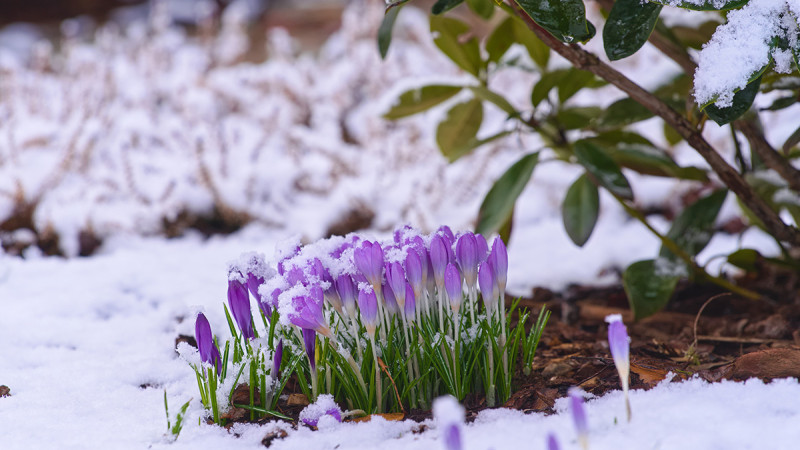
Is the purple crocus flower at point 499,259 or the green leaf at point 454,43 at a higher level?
the green leaf at point 454,43

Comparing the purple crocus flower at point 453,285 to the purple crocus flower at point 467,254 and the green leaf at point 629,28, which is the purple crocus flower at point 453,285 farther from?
the green leaf at point 629,28

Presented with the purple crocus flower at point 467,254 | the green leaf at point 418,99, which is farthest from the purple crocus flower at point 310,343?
the green leaf at point 418,99

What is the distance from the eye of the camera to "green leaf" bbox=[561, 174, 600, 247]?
1.68 m

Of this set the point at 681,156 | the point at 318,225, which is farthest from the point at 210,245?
the point at 681,156

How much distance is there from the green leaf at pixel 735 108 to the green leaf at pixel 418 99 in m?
0.85

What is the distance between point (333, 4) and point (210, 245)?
6.94 meters

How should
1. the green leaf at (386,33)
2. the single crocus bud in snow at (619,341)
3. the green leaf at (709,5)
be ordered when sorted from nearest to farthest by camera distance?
the single crocus bud in snow at (619,341) → the green leaf at (709,5) → the green leaf at (386,33)

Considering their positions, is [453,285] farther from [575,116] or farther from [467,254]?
[575,116]

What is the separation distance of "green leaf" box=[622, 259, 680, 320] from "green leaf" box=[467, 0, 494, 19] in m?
0.75

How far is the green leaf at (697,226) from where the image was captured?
1.72 meters

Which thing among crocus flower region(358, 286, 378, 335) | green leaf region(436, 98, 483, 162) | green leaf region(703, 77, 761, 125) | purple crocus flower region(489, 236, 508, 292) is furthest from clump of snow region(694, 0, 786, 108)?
green leaf region(436, 98, 483, 162)

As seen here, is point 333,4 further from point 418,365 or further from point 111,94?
point 418,365

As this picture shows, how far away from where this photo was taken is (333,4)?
29.2 ft

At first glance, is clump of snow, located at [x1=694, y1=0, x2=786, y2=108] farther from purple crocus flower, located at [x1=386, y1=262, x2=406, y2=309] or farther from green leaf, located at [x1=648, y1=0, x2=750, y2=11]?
purple crocus flower, located at [x1=386, y1=262, x2=406, y2=309]
